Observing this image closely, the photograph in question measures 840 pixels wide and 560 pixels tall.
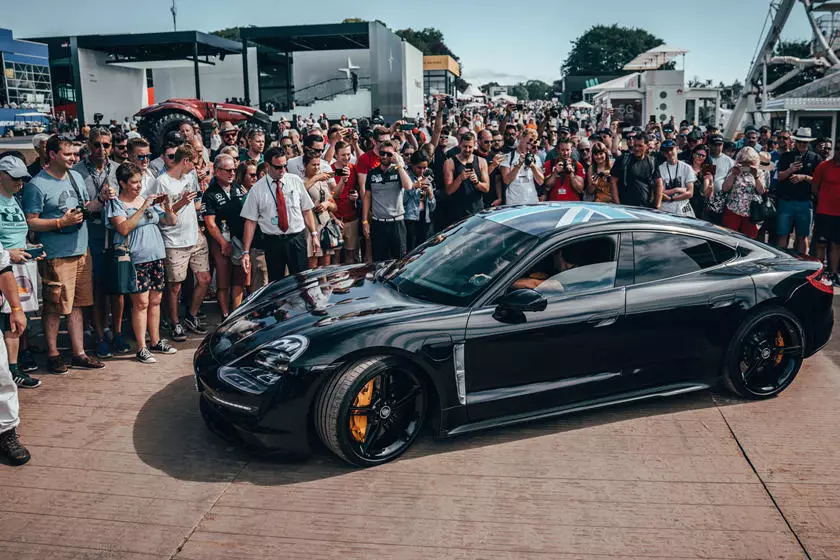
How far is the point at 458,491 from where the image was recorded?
3.85 m

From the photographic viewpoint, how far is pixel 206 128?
15.0 metres

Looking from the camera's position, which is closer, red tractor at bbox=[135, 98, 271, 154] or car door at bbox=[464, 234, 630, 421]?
car door at bbox=[464, 234, 630, 421]

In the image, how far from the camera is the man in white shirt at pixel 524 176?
8328mm

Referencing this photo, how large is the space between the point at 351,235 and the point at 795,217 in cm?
595

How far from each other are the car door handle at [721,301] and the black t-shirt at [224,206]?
4.33 meters

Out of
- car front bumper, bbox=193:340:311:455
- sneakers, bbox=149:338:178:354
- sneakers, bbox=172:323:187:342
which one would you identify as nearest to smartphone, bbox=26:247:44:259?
sneakers, bbox=149:338:178:354

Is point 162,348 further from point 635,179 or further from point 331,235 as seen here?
point 635,179

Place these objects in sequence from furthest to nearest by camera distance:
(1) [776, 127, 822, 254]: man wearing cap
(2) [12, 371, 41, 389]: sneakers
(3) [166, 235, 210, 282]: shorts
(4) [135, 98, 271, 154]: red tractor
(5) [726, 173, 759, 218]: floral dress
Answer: (4) [135, 98, 271, 154]: red tractor
(1) [776, 127, 822, 254]: man wearing cap
(5) [726, 173, 759, 218]: floral dress
(3) [166, 235, 210, 282]: shorts
(2) [12, 371, 41, 389]: sneakers

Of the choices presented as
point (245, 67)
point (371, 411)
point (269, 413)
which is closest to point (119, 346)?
point (269, 413)

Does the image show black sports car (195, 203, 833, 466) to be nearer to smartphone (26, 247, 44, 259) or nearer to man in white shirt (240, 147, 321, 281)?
man in white shirt (240, 147, 321, 281)

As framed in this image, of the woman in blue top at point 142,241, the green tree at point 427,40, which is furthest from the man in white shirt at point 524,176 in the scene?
the green tree at point 427,40

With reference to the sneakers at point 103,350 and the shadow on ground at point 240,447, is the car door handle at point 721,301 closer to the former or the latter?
the shadow on ground at point 240,447

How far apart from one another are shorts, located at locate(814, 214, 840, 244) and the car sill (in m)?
5.08

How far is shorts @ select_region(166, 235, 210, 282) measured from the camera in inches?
254
